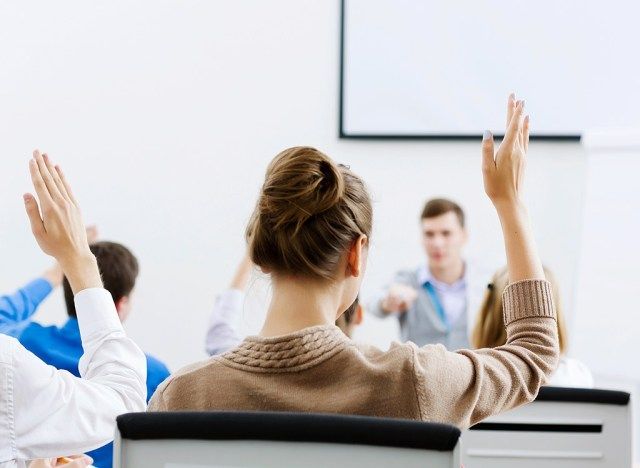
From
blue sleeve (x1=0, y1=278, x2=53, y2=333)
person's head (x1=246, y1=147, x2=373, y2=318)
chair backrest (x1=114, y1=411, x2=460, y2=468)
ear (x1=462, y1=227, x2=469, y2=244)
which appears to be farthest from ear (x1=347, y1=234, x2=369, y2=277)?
ear (x1=462, y1=227, x2=469, y2=244)

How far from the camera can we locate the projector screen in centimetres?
435

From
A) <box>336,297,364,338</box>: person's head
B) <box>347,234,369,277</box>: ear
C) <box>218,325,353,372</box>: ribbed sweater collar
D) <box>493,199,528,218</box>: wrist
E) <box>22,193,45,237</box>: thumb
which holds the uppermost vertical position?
<box>493,199,528,218</box>: wrist

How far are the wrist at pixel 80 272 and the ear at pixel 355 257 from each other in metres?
0.36

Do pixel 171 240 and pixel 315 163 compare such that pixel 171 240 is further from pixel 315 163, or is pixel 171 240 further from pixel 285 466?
pixel 285 466

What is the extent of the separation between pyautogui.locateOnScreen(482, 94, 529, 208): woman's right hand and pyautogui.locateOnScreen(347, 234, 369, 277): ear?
19 centimetres

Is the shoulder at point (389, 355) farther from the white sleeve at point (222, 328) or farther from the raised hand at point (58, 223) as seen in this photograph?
the white sleeve at point (222, 328)

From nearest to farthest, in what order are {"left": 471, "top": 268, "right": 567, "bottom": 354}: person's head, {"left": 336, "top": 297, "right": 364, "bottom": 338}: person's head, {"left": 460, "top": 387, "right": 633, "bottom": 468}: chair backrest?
1. {"left": 460, "top": 387, "right": 633, "bottom": 468}: chair backrest
2. {"left": 336, "top": 297, "right": 364, "bottom": 338}: person's head
3. {"left": 471, "top": 268, "right": 567, "bottom": 354}: person's head

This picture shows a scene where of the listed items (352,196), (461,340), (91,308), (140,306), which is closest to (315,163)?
(352,196)

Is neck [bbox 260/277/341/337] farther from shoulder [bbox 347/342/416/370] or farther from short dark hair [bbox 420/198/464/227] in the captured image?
short dark hair [bbox 420/198/464/227]

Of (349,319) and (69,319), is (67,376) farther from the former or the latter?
(69,319)

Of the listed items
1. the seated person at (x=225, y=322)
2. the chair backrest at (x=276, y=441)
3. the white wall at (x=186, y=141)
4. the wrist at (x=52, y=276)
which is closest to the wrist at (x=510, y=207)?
the chair backrest at (x=276, y=441)

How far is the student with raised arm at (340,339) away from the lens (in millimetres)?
1170

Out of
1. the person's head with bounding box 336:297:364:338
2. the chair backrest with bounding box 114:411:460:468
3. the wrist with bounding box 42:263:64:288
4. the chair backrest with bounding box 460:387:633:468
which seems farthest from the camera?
the wrist with bounding box 42:263:64:288

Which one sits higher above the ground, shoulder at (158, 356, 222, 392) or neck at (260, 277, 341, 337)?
neck at (260, 277, 341, 337)
